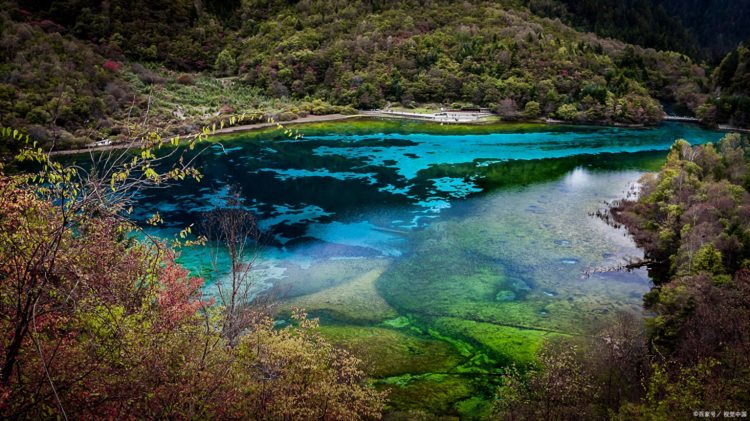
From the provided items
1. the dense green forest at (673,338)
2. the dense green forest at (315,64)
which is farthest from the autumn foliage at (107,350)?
the dense green forest at (315,64)

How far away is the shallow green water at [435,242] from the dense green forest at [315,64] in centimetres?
1880

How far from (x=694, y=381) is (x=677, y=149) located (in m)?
39.5

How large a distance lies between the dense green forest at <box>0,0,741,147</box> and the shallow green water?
61.7 ft

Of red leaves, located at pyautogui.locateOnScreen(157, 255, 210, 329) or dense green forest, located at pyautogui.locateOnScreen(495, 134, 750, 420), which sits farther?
dense green forest, located at pyautogui.locateOnScreen(495, 134, 750, 420)

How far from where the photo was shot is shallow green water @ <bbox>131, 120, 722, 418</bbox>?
24.6 meters

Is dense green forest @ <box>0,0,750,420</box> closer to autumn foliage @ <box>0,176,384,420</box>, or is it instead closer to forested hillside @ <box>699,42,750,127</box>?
autumn foliage @ <box>0,176,384,420</box>

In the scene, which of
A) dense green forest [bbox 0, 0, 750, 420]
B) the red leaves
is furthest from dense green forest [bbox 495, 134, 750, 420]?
the red leaves

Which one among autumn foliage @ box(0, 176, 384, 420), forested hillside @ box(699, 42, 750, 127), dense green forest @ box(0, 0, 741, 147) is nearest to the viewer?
autumn foliage @ box(0, 176, 384, 420)

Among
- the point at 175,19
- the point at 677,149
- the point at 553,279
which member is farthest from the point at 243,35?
the point at 553,279

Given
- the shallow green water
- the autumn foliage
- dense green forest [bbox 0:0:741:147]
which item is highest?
dense green forest [bbox 0:0:741:147]

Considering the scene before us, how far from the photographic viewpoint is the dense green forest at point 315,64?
74.9 meters

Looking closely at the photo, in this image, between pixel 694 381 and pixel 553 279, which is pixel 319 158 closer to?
pixel 553 279

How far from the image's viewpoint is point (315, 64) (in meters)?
101

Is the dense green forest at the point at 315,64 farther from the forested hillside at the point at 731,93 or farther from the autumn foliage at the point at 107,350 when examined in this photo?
the autumn foliage at the point at 107,350
